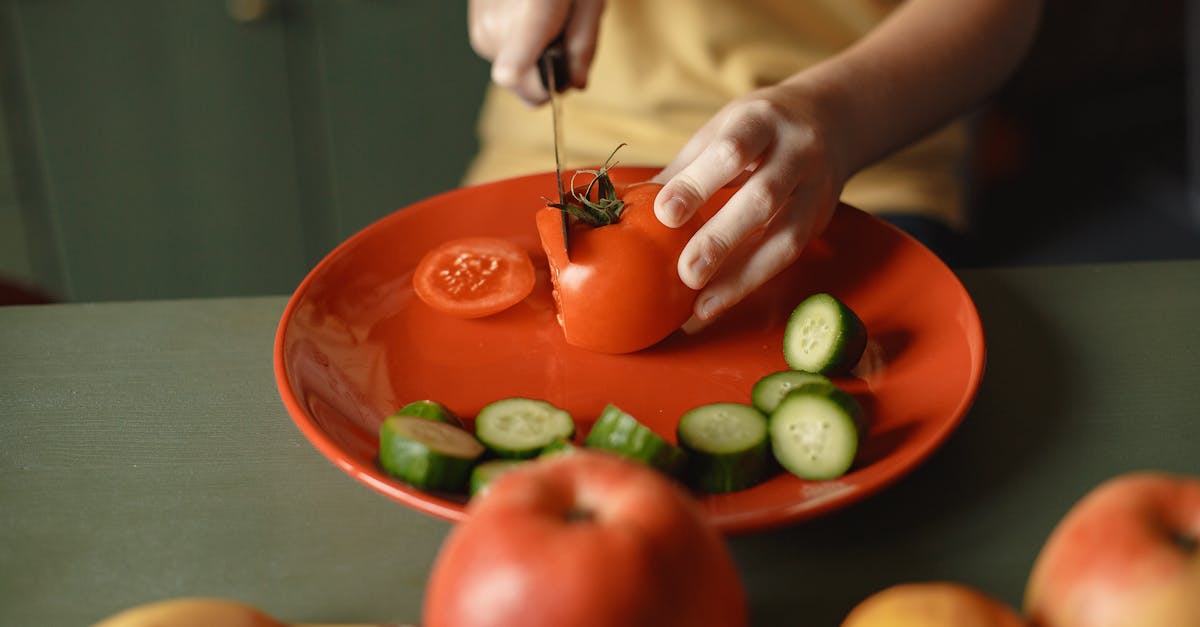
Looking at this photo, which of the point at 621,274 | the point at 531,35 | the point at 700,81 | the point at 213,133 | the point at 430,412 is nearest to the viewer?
the point at 430,412

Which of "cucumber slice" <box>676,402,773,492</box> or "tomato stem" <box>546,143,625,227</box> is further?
"tomato stem" <box>546,143,625,227</box>

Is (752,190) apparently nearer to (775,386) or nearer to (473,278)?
(775,386)

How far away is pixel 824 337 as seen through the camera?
1014mm

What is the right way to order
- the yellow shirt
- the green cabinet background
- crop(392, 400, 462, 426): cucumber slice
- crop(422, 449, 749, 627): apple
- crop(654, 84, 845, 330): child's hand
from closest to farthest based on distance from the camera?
crop(422, 449, 749, 627): apple → crop(392, 400, 462, 426): cucumber slice → crop(654, 84, 845, 330): child's hand → the yellow shirt → the green cabinet background

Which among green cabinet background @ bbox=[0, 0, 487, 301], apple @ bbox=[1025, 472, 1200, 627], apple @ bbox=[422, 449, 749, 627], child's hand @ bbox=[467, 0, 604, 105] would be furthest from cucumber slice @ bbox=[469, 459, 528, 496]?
green cabinet background @ bbox=[0, 0, 487, 301]

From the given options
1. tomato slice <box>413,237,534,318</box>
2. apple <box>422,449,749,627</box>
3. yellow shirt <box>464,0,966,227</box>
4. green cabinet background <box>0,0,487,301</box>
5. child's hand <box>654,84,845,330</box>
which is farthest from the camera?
green cabinet background <box>0,0,487,301</box>

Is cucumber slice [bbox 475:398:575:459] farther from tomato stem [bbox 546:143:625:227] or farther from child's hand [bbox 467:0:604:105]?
child's hand [bbox 467:0:604:105]

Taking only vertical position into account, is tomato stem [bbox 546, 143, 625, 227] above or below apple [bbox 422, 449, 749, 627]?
above

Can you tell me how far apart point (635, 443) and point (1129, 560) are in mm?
372

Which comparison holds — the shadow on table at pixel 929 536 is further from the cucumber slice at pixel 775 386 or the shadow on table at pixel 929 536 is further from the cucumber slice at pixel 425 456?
the cucumber slice at pixel 425 456

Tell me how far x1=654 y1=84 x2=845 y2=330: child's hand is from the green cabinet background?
1.54m

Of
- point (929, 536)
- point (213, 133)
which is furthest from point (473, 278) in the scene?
point (213, 133)

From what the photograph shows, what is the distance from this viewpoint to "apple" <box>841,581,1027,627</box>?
22.3 inches

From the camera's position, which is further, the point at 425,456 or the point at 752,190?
the point at 752,190
